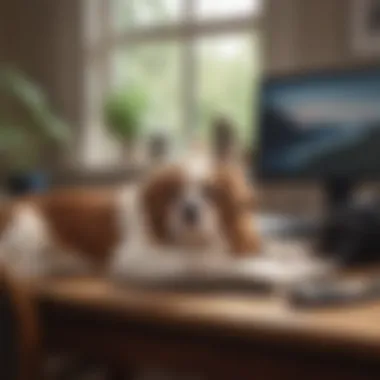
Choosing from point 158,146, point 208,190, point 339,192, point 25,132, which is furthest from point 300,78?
point 25,132

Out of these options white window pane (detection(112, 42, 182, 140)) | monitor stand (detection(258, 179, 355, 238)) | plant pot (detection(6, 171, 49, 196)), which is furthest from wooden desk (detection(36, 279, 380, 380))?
white window pane (detection(112, 42, 182, 140))

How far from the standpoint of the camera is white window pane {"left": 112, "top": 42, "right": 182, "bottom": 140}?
10.3 feet

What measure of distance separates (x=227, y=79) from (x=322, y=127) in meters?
0.95

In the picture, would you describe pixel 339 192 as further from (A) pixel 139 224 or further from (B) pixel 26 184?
(B) pixel 26 184

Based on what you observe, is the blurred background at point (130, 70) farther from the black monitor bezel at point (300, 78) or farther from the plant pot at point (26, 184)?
the black monitor bezel at point (300, 78)

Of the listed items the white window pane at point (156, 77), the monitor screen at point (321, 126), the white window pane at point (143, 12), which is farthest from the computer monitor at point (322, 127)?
the white window pane at point (143, 12)

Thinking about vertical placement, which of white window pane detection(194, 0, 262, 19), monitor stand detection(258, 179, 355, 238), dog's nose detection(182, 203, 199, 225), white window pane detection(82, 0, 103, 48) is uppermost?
white window pane detection(194, 0, 262, 19)

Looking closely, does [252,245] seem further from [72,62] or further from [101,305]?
[72,62]

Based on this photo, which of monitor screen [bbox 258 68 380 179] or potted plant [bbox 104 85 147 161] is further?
potted plant [bbox 104 85 147 161]

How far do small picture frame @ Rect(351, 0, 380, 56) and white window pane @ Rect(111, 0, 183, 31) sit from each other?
2.86 ft

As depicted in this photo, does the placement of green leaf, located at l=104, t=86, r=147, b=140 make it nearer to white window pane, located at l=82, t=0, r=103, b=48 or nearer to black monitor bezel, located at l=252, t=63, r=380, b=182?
white window pane, located at l=82, t=0, r=103, b=48

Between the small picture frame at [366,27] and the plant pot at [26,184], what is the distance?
118cm

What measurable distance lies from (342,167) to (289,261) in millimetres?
374

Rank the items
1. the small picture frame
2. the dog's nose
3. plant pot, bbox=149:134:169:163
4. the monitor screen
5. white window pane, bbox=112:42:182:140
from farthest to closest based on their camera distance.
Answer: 1. white window pane, bbox=112:42:182:140
2. plant pot, bbox=149:134:169:163
3. the small picture frame
4. the monitor screen
5. the dog's nose
